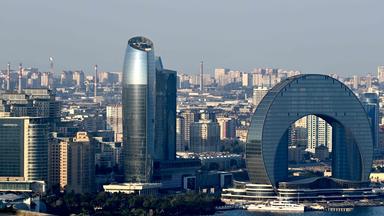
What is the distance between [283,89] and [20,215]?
28.6 meters

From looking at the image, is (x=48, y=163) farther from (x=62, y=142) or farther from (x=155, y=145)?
(x=155, y=145)

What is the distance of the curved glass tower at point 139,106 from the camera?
40.8 m

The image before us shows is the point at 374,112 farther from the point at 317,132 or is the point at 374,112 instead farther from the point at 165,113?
the point at 165,113

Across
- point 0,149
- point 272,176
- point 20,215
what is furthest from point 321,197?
point 20,215

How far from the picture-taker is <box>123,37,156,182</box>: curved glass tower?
40.8 m

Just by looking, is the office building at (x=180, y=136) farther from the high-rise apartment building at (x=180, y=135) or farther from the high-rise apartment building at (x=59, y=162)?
the high-rise apartment building at (x=59, y=162)

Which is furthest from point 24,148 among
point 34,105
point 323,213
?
point 323,213

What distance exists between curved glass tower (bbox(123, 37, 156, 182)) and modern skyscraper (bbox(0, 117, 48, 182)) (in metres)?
3.07

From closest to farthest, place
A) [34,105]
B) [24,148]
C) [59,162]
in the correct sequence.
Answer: [24,148] < [59,162] < [34,105]

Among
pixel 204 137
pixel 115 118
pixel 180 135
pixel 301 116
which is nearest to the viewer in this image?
pixel 301 116

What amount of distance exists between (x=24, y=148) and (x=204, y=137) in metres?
18.1

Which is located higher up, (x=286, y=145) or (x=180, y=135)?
(x=180, y=135)

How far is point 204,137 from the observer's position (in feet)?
183

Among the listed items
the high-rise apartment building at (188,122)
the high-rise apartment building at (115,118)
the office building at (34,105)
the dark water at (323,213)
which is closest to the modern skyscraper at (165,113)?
the office building at (34,105)
